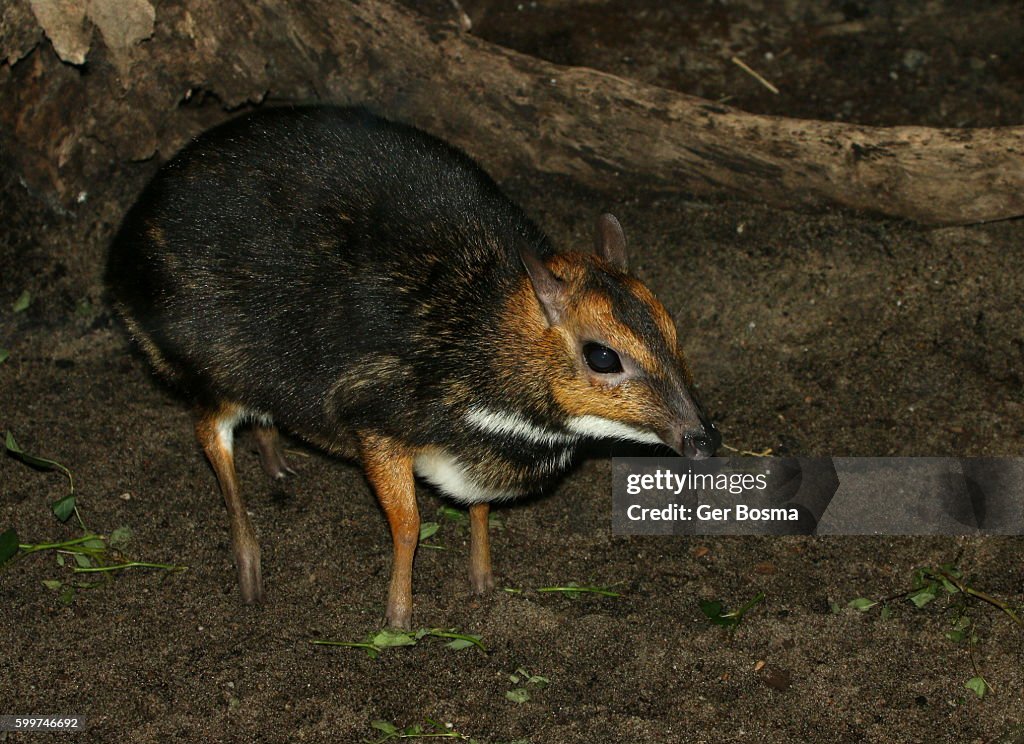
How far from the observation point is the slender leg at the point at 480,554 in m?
5.47

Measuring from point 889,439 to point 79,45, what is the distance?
446cm

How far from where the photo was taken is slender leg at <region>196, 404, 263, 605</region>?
5.44 meters

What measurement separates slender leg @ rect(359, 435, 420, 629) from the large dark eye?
889 mm

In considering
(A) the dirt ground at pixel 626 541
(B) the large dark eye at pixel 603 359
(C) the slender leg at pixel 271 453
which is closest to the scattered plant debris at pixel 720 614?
(A) the dirt ground at pixel 626 541

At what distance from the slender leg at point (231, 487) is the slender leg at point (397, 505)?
0.64 meters

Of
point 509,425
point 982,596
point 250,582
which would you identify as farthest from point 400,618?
point 982,596

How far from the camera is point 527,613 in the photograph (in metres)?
5.33

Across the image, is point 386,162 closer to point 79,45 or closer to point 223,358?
point 223,358

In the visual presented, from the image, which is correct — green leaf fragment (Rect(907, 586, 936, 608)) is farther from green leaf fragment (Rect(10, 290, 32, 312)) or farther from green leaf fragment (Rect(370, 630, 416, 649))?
green leaf fragment (Rect(10, 290, 32, 312))

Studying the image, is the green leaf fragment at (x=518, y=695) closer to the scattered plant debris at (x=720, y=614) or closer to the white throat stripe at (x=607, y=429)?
the scattered plant debris at (x=720, y=614)

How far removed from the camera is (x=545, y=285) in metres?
4.81

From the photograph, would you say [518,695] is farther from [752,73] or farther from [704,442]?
A: [752,73]

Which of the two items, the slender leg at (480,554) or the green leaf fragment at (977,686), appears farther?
the slender leg at (480,554)

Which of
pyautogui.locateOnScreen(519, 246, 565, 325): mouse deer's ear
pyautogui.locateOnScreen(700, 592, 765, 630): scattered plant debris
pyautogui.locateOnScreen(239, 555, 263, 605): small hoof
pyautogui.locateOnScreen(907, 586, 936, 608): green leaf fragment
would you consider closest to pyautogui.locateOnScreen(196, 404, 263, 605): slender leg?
pyautogui.locateOnScreen(239, 555, 263, 605): small hoof
